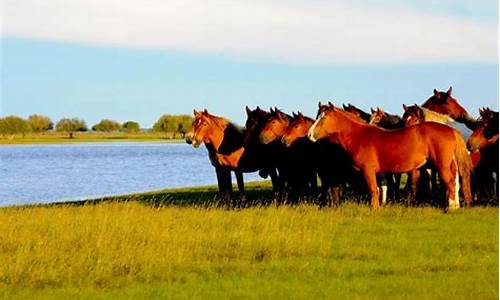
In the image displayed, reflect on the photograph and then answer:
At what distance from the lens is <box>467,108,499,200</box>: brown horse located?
17.7 metres

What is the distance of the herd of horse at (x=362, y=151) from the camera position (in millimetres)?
16859

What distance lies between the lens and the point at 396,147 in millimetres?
16875

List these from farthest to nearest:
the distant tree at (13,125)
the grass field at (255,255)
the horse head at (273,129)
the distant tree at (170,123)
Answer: the distant tree at (13,125), the distant tree at (170,123), the horse head at (273,129), the grass field at (255,255)

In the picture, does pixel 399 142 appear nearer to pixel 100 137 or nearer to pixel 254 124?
pixel 254 124

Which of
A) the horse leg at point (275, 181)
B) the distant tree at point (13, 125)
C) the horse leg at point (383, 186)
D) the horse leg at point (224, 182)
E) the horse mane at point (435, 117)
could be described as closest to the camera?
the horse leg at point (383, 186)

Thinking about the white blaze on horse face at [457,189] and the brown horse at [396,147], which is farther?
the white blaze on horse face at [457,189]

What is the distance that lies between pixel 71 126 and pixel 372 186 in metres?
160

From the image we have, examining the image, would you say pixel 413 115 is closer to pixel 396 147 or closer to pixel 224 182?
pixel 396 147

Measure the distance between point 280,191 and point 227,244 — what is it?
7.65 meters

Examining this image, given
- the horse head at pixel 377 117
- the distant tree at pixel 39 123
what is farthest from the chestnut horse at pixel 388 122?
the distant tree at pixel 39 123

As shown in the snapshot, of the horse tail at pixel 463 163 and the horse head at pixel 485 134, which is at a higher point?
the horse head at pixel 485 134

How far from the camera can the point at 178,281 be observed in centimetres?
1027

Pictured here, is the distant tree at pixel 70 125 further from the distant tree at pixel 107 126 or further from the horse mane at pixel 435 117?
the horse mane at pixel 435 117

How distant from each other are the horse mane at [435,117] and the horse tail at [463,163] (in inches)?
85.9
